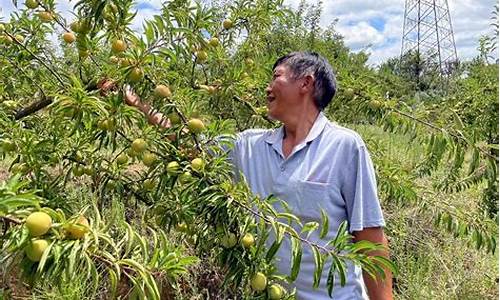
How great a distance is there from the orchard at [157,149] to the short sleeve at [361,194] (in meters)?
0.08

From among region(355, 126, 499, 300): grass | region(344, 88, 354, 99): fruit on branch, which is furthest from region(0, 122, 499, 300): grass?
region(344, 88, 354, 99): fruit on branch

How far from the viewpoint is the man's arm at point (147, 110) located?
58.4 inches

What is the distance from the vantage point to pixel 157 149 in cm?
145

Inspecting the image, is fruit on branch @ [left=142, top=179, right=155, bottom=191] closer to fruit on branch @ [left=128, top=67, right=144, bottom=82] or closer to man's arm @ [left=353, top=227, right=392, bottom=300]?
fruit on branch @ [left=128, top=67, right=144, bottom=82]

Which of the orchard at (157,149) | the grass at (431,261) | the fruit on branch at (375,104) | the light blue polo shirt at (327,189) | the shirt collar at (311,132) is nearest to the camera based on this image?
the orchard at (157,149)

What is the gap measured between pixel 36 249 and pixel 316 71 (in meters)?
1.16

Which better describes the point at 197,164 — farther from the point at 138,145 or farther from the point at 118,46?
the point at 118,46

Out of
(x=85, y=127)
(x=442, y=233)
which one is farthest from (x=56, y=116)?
(x=442, y=233)

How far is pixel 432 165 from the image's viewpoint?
3.60 metres

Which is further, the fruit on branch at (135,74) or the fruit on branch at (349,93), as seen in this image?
the fruit on branch at (349,93)

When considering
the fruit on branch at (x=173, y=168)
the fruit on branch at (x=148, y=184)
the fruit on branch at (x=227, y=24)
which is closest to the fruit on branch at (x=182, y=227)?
the fruit on branch at (x=148, y=184)

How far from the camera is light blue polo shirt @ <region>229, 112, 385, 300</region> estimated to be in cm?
160

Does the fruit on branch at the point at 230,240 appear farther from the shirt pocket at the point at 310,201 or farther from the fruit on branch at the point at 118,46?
the fruit on branch at the point at 118,46

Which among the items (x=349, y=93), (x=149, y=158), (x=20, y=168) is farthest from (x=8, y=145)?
(x=349, y=93)
